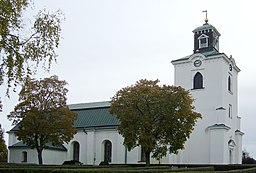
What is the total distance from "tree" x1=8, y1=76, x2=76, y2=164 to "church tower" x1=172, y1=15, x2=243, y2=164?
15.2m

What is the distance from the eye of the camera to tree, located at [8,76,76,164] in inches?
1499

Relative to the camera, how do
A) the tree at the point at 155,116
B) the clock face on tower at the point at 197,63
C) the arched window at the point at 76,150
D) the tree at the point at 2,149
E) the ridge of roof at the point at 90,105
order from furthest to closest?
the ridge of roof at the point at 90,105 < the arched window at the point at 76,150 < the tree at the point at 2,149 < the clock face on tower at the point at 197,63 < the tree at the point at 155,116

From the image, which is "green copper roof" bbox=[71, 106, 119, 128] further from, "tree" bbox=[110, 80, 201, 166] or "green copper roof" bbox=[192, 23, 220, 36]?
"tree" bbox=[110, 80, 201, 166]

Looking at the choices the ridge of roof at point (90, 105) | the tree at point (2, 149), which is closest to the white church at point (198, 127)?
the ridge of roof at point (90, 105)

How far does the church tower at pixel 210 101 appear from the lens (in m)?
45.8

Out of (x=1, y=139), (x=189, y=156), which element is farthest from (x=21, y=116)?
(x=189, y=156)

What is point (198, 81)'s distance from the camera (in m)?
48.5

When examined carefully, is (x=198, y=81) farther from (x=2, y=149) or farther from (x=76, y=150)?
(x=2, y=149)

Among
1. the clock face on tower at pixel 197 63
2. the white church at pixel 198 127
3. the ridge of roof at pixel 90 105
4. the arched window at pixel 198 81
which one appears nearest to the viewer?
the white church at pixel 198 127

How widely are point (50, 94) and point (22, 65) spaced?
1005 inches

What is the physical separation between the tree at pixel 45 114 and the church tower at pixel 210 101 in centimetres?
1517

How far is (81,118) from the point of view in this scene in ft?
180

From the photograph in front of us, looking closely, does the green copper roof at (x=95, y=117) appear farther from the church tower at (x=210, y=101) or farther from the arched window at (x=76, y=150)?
the church tower at (x=210, y=101)

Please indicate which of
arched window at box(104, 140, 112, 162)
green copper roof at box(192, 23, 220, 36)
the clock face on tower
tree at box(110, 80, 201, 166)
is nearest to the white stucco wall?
the clock face on tower
